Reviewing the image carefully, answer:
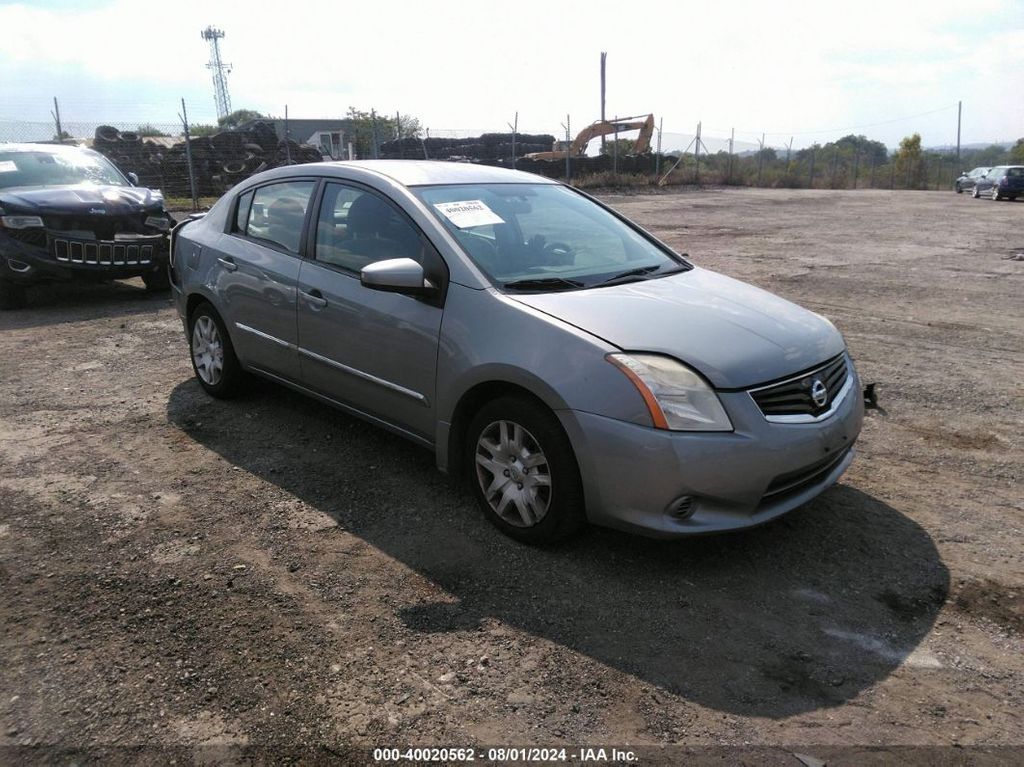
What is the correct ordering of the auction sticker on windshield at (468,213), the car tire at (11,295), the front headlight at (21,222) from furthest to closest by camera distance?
1. the car tire at (11,295)
2. the front headlight at (21,222)
3. the auction sticker on windshield at (468,213)

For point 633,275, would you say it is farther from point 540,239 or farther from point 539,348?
point 539,348

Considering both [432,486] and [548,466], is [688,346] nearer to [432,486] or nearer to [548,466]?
[548,466]

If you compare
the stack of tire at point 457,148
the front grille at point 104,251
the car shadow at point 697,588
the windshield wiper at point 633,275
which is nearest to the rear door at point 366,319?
the car shadow at point 697,588

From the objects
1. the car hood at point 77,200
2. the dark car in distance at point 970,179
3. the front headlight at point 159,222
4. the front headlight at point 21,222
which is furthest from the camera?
the dark car in distance at point 970,179

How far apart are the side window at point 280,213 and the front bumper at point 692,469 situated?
2.31 metres

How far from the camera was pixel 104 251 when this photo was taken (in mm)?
8562

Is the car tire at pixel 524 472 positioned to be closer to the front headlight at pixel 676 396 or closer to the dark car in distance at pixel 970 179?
the front headlight at pixel 676 396

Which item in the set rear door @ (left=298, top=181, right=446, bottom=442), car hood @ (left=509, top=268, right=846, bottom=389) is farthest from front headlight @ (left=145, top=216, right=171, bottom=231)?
car hood @ (left=509, top=268, right=846, bottom=389)

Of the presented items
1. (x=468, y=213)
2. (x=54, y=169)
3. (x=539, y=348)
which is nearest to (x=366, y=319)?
(x=468, y=213)

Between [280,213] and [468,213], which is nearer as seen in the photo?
[468,213]

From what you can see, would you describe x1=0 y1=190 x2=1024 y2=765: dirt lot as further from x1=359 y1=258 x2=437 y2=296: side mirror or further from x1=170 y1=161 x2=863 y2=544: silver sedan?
x1=359 y1=258 x2=437 y2=296: side mirror

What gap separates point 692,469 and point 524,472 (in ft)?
2.54

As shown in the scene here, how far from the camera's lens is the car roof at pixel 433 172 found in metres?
4.32

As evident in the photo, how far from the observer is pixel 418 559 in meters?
3.51
